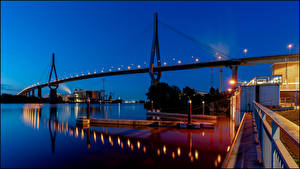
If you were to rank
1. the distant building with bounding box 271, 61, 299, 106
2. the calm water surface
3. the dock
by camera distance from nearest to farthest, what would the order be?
the calm water surface < the dock < the distant building with bounding box 271, 61, 299, 106

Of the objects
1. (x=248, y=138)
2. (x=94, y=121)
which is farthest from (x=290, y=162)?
(x=94, y=121)

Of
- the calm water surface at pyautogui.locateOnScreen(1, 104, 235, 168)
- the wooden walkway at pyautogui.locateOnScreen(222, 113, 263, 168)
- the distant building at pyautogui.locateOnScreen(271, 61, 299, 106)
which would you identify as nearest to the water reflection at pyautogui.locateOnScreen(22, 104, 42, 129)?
the calm water surface at pyautogui.locateOnScreen(1, 104, 235, 168)

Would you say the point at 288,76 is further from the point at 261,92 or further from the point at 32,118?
the point at 32,118

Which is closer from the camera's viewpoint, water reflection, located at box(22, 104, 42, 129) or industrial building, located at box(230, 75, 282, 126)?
industrial building, located at box(230, 75, 282, 126)

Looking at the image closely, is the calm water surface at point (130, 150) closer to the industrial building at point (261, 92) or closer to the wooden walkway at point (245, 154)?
the wooden walkway at point (245, 154)

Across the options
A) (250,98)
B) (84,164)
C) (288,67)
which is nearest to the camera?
(84,164)

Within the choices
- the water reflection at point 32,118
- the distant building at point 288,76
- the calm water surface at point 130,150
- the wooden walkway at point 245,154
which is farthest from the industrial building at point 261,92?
the water reflection at point 32,118

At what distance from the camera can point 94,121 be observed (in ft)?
56.0

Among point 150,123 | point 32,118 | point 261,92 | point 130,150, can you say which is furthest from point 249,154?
point 32,118

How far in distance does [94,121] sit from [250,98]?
48.9ft

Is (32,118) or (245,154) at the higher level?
(245,154)

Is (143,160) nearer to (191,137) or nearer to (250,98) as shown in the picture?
(191,137)

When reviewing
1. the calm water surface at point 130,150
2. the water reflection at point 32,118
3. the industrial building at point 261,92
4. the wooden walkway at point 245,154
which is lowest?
the water reflection at point 32,118

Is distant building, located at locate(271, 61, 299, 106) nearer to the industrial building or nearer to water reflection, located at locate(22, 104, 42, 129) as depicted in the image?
the industrial building
